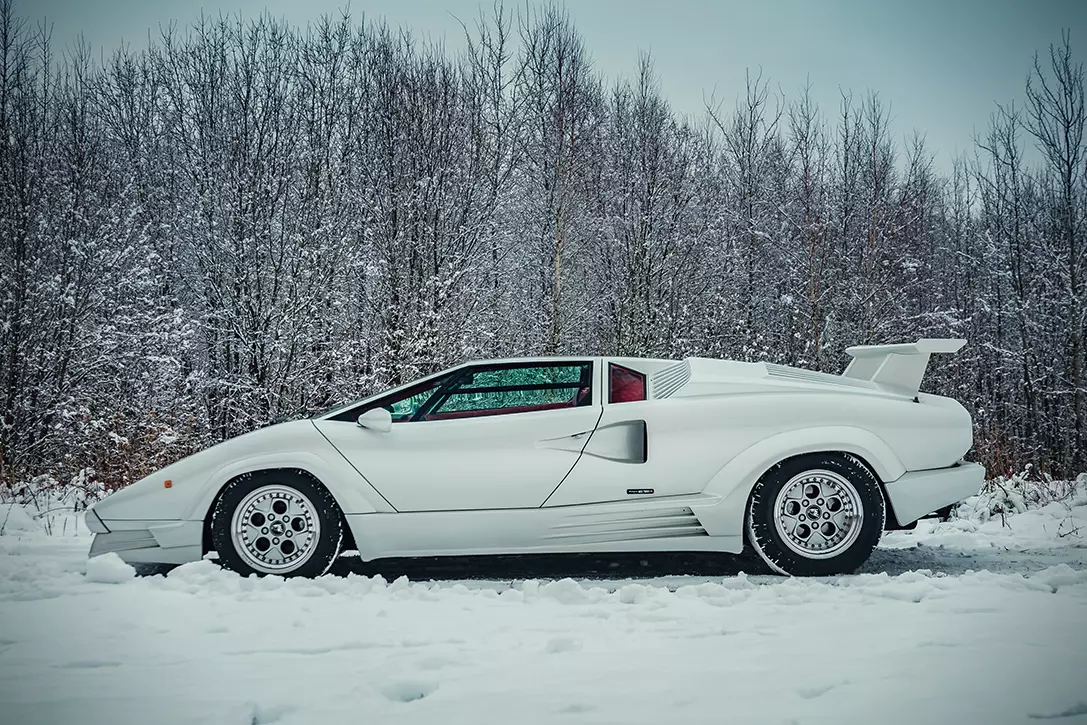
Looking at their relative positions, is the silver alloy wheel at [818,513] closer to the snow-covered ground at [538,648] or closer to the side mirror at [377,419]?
the snow-covered ground at [538,648]

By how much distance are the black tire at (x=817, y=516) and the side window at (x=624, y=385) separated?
2.75 feet

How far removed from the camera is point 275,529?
4516 millimetres

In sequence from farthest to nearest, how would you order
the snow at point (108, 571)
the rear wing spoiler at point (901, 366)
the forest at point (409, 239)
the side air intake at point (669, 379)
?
1. the forest at point (409, 239)
2. the rear wing spoiler at point (901, 366)
3. the side air intake at point (669, 379)
4. the snow at point (108, 571)

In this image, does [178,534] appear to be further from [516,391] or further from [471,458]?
[516,391]

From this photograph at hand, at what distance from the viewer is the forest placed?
1151 centimetres

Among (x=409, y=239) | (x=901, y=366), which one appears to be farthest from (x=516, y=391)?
(x=409, y=239)

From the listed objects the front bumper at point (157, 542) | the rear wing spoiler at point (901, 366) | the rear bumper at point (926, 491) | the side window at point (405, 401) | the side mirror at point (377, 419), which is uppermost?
the rear wing spoiler at point (901, 366)

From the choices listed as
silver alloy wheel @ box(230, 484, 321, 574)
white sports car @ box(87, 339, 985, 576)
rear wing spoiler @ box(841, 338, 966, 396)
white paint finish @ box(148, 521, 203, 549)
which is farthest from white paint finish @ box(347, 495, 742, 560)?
rear wing spoiler @ box(841, 338, 966, 396)

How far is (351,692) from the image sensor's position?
2.49 m

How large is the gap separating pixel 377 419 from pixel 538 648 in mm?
1949

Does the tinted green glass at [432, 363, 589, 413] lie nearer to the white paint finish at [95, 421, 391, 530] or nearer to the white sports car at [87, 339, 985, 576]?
the white sports car at [87, 339, 985, 576]

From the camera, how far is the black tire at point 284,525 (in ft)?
14.6

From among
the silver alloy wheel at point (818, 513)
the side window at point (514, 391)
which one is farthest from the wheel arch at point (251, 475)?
the silver alloy wheel at point (818, 513)

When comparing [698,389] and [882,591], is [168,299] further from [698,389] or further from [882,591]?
[882,591]
